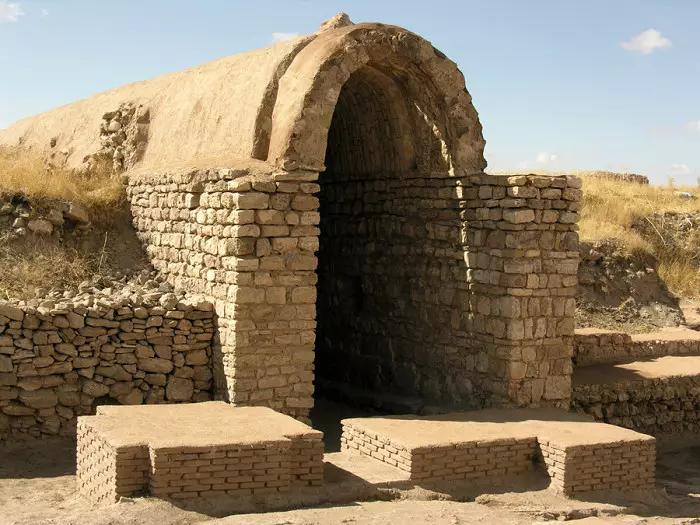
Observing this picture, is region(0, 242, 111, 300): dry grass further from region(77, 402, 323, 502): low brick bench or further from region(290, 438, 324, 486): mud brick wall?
region(290, 438, 324, 486): mud brick wall

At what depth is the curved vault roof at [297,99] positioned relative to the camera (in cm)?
945

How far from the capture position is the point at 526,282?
32.2ft

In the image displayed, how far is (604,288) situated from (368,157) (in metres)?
6.60

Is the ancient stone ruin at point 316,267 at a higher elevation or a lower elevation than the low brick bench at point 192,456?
higher

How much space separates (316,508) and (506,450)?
2055 mm

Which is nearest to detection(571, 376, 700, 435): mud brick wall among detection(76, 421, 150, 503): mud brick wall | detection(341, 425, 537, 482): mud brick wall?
detection(341, 425, 537, 482): mud brick wall

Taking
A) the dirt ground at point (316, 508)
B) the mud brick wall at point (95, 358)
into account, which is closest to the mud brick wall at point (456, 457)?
the dirt ground at point (316, 508)

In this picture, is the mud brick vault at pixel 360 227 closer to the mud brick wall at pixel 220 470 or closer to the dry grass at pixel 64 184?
the dry grass at pixel 64 184

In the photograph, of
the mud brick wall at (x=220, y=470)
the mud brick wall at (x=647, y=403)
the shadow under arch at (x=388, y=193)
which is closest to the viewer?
the mud brick wall at (x=220, y=470)

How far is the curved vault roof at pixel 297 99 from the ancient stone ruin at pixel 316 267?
2cm

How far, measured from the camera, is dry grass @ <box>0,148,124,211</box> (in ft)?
39.6

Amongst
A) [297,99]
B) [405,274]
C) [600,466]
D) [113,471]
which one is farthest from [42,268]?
[600,466]

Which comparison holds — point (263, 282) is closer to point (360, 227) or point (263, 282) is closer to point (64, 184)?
point (360, 227)

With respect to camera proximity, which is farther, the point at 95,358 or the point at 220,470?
the point at 95,358
